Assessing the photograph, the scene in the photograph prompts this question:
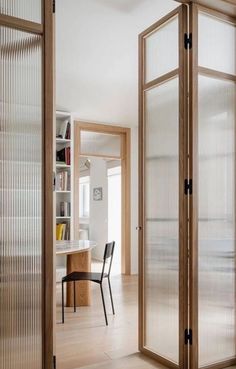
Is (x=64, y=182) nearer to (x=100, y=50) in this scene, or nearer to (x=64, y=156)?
(x=64, y=156)

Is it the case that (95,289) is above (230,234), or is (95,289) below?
below

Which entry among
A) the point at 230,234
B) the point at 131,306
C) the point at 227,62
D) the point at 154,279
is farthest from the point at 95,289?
the point at 227,62

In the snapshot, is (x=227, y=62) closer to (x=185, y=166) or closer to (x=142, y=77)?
(x=142, y=77)

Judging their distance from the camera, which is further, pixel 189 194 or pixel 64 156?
pixel 64 156

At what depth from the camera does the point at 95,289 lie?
17.6ft

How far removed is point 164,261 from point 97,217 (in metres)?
5.74

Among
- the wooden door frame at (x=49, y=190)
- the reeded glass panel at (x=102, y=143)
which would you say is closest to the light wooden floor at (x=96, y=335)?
the wooden door frame at (x=49, y=190)

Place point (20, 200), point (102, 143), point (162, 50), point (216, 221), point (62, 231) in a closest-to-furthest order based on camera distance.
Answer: point (20, 200) < point (216, 221) < point (162, 50) < point (62, 231) < point (102, 143)

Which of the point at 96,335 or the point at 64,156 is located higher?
the point at 64,156

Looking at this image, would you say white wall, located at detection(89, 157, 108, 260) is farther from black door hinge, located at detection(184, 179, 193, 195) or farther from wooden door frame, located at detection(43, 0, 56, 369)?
wooden door frame, located at detection(43, 0, 56, 369)

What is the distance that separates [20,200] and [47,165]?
0.25m

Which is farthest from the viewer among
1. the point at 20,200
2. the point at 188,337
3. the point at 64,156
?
the point at 64,156

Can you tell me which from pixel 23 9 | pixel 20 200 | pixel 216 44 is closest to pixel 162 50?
pixel 216 44

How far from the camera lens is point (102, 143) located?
6883mm
